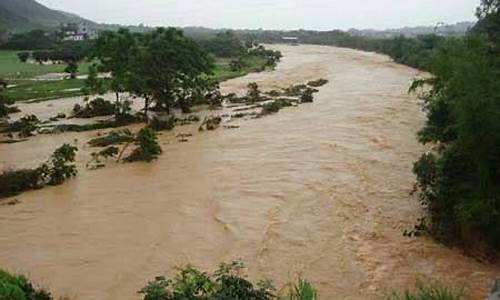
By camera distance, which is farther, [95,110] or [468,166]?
[95,110]

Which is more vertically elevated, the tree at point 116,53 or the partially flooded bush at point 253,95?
the tree at point 116,53

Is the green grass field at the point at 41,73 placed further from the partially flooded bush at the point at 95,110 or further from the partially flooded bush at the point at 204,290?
the partially flooded bush at the point at 204,290

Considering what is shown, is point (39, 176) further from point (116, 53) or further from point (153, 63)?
point (116, 53)

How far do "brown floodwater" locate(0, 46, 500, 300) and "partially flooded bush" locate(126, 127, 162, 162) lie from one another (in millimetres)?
483

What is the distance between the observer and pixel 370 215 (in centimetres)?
1448

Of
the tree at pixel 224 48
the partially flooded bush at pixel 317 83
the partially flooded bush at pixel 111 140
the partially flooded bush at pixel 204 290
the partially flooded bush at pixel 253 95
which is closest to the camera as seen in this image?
the partially flooded bush at pixel 204 290

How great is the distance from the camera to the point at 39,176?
1800 centimetres

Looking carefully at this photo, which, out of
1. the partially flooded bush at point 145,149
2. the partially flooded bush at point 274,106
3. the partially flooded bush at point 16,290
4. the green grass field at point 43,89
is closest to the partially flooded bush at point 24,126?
the partially flooded bush at point 145,149

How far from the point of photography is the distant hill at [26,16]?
379ft

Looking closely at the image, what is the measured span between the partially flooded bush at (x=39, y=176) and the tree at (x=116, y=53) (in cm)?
955

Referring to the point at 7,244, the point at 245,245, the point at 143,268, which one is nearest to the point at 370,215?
the point at 245,245

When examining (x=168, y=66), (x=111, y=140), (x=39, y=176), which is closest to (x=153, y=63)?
(x=168, y=66)

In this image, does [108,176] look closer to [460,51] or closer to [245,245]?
[245,245]

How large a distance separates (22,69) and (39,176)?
36.2 meters
